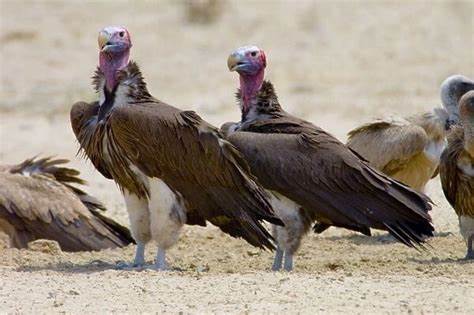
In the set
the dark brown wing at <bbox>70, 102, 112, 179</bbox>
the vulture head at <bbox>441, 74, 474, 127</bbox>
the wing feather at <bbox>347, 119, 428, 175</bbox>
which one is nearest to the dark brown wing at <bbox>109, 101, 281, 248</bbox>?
the dark brown wing at <bbox>70, 102, 112, 179</bbox>

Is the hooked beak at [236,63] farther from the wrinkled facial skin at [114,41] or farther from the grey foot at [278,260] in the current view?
the grey foot at [278,260]

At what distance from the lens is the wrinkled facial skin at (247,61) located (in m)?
10.5

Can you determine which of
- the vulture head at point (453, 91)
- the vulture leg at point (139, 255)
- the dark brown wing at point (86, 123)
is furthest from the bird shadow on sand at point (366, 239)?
the dark brown wing at point (86, 123)

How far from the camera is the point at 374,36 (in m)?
23.8

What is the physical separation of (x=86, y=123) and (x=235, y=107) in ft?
29.5

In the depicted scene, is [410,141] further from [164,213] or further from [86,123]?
[86,123]

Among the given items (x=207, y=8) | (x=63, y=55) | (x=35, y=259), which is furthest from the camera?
(x=207, y=8)

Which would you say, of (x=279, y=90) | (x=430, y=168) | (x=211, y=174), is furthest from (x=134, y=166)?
(x=279, y=90)

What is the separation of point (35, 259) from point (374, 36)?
1409 cm

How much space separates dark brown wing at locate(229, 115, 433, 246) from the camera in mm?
9742

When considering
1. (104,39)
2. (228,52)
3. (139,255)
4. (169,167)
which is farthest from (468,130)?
(228,52)

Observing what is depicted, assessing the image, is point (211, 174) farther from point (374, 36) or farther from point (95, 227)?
point (374, 36)

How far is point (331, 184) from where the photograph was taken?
9773 mm

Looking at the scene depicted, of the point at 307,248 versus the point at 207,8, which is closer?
the point at 307,248
